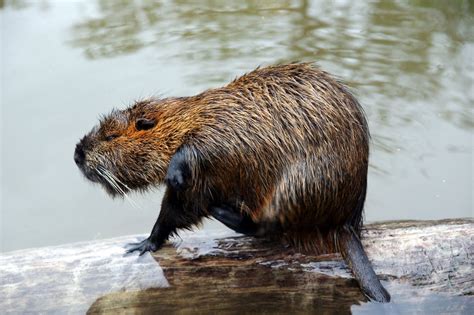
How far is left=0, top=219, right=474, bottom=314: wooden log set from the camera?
2766 mm

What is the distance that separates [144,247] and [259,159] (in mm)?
627

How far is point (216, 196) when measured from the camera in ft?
9.59

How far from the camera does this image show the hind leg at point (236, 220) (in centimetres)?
292

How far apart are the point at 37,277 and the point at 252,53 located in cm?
353

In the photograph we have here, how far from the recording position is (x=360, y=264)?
2.76 m

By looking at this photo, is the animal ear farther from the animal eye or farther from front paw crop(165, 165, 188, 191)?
front paw crop(165, 165, 188, 191)

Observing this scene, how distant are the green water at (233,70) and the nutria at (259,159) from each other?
1323mm

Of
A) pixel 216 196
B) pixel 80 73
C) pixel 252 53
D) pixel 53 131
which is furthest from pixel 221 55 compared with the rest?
pixel 216 196

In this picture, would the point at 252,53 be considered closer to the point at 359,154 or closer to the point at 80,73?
the point at 80,73

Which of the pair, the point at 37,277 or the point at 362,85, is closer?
the point at 37,277

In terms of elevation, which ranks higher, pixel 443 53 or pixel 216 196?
pixel 216 196

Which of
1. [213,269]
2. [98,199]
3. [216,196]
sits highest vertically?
[216,196]

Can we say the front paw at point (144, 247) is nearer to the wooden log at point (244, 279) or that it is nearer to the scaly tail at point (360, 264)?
the wooden log at point (244, 279)

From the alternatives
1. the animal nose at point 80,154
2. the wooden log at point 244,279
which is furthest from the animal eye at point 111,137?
the wooden log at point 244,279
